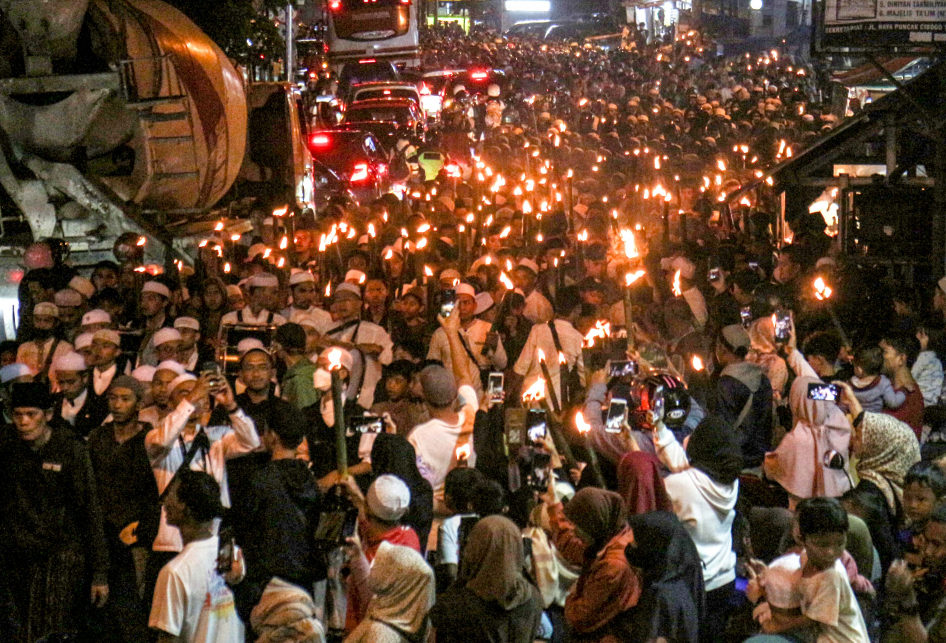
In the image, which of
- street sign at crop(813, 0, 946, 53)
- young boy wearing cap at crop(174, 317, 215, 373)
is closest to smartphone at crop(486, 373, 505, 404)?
young boy wearing cap at crop(174, 317, 215, 373)

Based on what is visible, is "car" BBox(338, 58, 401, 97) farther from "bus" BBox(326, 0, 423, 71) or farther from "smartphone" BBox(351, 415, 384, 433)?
Answer: "smartphone" BBox(351, 415, 384, 433)

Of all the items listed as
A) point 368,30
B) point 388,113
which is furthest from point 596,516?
point 368,30

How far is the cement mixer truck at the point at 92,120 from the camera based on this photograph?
1194 centimetres

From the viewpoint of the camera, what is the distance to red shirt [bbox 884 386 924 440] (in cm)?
748

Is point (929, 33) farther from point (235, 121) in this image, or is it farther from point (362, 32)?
point (362, 32)

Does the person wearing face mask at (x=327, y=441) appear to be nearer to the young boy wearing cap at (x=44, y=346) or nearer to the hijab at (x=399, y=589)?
the hijab at (x=399, y=589)

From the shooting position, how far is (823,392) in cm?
630

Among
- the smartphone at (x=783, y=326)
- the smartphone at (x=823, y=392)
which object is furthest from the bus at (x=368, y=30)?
the smartphone at (x=823, y=392)

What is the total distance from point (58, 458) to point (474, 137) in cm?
2388

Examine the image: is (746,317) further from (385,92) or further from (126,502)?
(385,92)

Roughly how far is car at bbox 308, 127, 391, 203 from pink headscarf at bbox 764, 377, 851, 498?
14791mm

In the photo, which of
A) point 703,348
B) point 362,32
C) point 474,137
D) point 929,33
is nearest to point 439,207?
point 929,33

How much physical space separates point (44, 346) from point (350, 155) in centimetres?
1254

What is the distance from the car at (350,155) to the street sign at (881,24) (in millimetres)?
9603
